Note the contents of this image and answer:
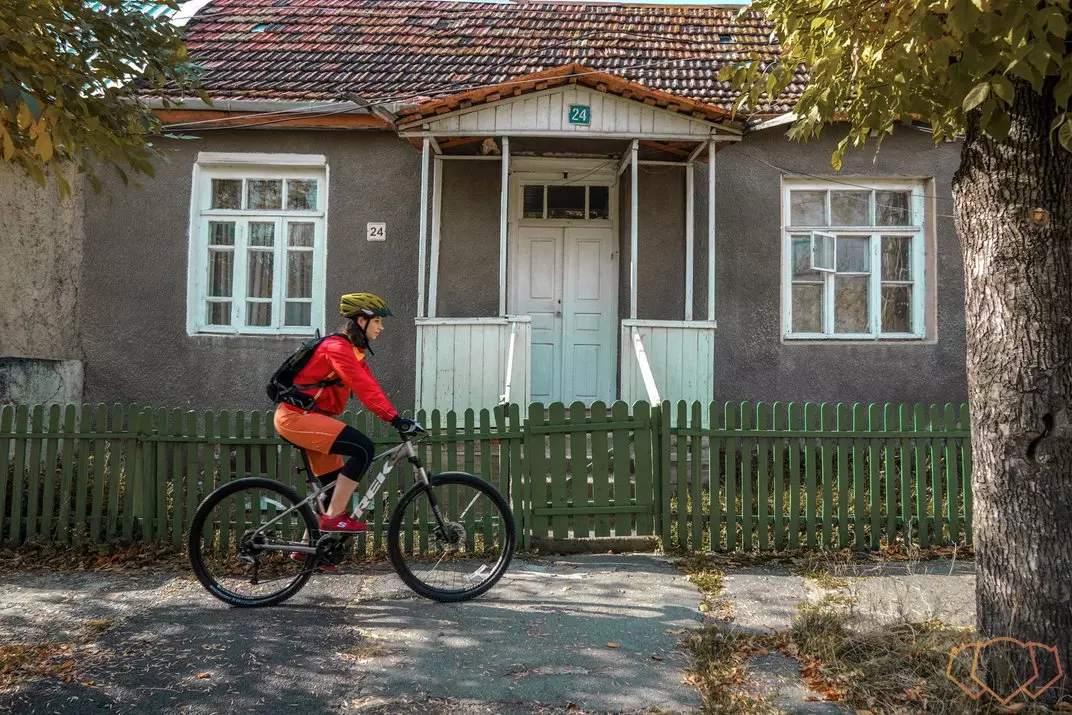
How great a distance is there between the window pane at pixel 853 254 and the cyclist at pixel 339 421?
19.9 feet

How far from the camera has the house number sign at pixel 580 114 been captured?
24.3 feet

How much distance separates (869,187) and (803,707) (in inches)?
271

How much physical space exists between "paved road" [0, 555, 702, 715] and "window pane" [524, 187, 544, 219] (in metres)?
5.09

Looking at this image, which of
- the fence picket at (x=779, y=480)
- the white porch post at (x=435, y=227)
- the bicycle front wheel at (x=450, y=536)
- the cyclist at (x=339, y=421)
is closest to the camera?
the cyclist at (x=339, y=421)

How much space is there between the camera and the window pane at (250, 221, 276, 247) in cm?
875

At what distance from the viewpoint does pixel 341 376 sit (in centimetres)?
431

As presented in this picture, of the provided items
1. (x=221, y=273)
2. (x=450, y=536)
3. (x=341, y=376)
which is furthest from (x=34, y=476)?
(x=221, y=273)

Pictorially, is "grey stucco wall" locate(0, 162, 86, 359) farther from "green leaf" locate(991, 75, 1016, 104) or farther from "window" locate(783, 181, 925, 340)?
"green leaf" locate(991, 75, 1016, 104)

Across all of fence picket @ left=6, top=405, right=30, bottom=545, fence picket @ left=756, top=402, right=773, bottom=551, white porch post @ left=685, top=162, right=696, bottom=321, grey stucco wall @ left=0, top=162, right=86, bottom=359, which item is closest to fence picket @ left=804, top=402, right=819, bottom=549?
fence picket @ left=756, top=402, right=773, bottom=551

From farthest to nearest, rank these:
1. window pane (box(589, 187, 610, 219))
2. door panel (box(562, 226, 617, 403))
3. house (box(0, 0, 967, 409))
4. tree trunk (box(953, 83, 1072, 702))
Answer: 1. window pane (box(589, 187, 610, 219))
2. door panel (box(562, 226, 617, 403))
3. house (box(0, 0, 967, 409))
4. tree trunk (box(953, 83, 1072, 702))

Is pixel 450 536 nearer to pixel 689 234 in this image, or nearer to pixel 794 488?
pixel 794 488

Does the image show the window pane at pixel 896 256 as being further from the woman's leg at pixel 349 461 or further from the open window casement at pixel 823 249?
the woman's leg at pixel 349 461

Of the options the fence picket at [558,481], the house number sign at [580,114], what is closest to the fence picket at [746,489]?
the fence picket at [558,481]

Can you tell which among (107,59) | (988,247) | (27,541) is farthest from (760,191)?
(27,541)
